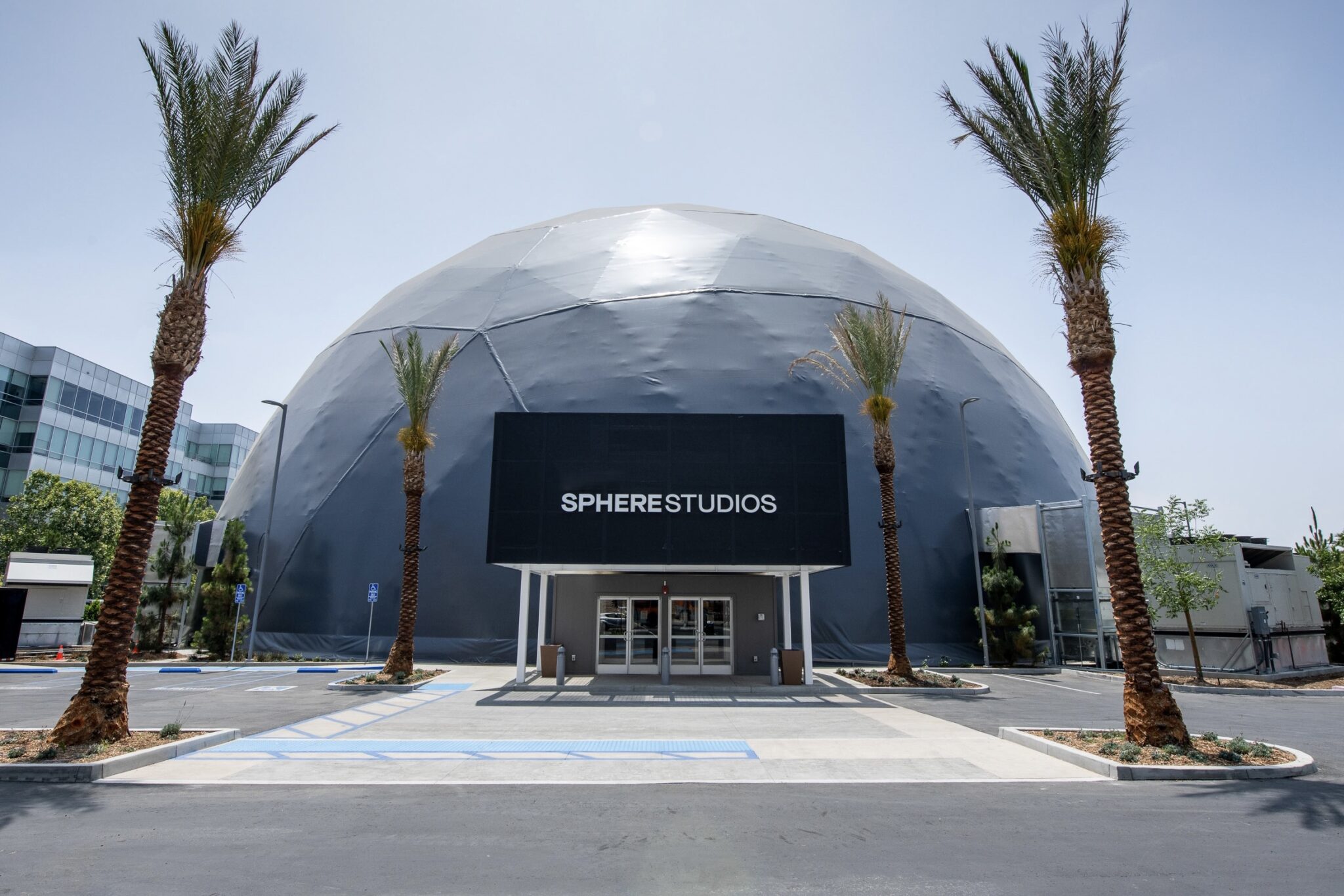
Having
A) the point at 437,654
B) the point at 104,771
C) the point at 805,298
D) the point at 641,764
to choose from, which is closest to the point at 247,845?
the point at 104,771

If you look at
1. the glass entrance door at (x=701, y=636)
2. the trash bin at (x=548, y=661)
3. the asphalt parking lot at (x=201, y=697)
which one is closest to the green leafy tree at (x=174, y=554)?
the asphalt parking lot at (x=201, y=697)

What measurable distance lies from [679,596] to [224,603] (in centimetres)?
1788

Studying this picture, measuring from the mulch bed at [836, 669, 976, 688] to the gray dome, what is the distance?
202 inches

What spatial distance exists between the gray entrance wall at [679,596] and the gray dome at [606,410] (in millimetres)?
4534

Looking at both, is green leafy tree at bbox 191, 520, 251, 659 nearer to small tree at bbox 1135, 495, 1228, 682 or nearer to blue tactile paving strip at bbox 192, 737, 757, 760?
blue tactile paving strip at bbox 192, 737, 757, 760

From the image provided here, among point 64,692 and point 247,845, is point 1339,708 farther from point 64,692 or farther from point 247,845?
point 64,692

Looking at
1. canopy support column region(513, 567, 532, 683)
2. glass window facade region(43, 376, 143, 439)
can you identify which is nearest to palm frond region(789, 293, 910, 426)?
canopy support column region(513, 567, 532, 683)

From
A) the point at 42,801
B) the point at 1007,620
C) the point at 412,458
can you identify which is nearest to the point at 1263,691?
the point at 1007,620

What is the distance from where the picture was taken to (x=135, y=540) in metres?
11.1

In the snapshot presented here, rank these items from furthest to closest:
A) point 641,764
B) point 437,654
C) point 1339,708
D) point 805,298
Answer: point 805,298
point 437,654
point 1339,708
point 641,764

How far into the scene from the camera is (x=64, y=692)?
18172mm

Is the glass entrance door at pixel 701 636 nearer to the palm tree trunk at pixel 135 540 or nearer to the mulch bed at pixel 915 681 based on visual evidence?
the mulch bed at pixel 915 681

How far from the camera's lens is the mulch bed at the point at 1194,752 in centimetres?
958

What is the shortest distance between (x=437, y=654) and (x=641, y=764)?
18222 millimetres
